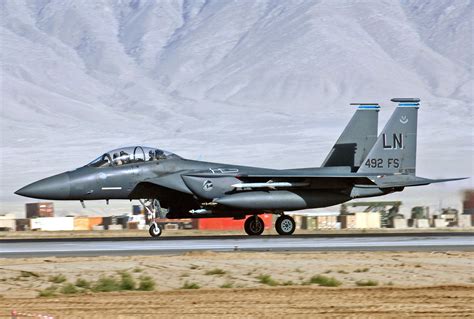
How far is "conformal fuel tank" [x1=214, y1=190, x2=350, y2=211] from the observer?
30859 millimetres

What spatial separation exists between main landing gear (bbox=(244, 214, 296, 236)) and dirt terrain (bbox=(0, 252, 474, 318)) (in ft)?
31.7

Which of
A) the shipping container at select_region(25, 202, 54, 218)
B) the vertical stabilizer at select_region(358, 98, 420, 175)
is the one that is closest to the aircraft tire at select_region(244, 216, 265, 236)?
the vertical stabilizer at select_region(358, 98, 420, 175)

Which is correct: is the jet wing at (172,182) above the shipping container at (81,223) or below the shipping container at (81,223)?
above

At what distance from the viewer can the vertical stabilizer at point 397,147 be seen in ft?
112

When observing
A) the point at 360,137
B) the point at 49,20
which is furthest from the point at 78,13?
the point at 360,137

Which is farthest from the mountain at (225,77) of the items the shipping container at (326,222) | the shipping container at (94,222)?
the shipping container at (326,222)

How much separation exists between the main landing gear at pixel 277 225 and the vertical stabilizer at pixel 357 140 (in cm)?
361

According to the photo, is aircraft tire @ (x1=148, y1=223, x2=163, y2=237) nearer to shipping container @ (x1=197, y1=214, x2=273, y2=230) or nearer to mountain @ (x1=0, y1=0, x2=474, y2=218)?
shipping container @ (x1=197, y1=214, x2=273, y2=230)

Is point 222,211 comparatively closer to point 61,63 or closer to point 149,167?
point 149,167

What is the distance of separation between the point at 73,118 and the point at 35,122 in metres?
5.64

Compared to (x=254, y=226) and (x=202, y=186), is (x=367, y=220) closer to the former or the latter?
(x=254, y=226)

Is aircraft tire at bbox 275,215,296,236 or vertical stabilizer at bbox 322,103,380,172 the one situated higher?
vertical stabilizer at bbox 322,103,380,172

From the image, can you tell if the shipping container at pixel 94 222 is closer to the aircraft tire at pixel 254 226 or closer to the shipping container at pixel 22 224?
the shipping container at pixel 22 224

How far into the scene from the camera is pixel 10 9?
191 m
